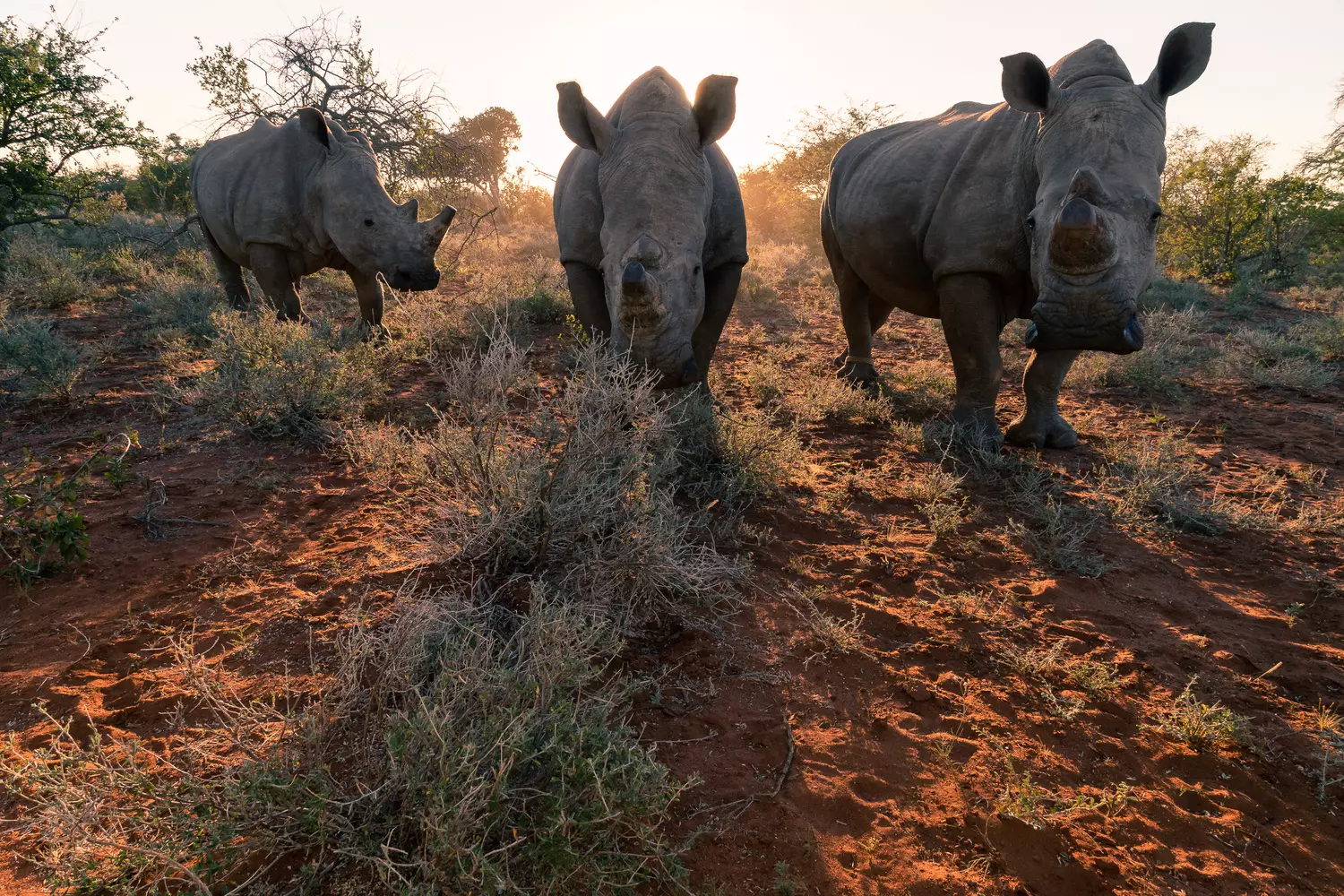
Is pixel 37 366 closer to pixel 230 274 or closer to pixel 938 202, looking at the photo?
pixel 230 274

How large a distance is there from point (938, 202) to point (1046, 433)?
1.83m

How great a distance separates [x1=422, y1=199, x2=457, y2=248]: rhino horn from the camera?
592 cm

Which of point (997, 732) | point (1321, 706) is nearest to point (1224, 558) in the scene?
point (1321, 706)

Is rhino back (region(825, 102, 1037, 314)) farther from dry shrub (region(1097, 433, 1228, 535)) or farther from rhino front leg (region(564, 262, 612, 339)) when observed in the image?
rhino front leg (region(564, 262, 612, 339))

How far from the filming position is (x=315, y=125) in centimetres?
625

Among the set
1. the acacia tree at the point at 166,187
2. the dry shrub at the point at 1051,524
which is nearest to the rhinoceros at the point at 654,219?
the dry shrub at the point at 1051,524

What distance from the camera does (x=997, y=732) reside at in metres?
2.10

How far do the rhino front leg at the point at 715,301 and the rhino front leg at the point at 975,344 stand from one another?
4.72ft

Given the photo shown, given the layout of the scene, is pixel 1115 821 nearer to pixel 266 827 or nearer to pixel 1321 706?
pixel 1321 706

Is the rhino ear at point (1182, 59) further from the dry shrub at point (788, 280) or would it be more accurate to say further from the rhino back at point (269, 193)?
the rhino back at point (269, 193)

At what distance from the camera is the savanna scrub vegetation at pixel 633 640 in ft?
4.83

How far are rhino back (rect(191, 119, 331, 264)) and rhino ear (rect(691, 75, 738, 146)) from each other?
4438mm

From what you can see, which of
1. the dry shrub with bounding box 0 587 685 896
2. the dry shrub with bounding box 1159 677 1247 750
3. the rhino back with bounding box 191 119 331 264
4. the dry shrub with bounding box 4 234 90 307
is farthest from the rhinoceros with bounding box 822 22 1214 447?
the dry shrub with bounding box 4 234 90 307

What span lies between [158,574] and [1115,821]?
3.62 m
